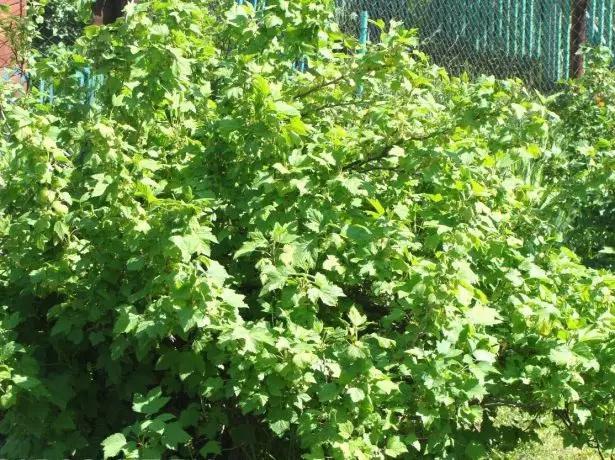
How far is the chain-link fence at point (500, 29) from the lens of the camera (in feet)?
28.4

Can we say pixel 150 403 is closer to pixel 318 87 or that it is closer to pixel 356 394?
pixel 356 394

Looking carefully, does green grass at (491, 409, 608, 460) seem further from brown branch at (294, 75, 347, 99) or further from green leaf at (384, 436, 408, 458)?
brown branch at (294, 75, 347, 99)

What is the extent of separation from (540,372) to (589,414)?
0.77ft

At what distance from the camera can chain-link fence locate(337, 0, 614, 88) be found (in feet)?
28.4

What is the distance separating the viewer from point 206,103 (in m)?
3.39

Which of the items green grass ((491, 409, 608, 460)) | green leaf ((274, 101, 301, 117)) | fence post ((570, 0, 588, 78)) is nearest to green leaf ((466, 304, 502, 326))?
green leaf ((274, 101, 301, 117))

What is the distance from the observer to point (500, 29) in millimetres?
10023

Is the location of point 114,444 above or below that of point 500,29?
above

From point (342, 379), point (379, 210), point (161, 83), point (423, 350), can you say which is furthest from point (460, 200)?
point (161, 83)

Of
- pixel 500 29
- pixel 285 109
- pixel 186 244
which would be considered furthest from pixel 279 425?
pixel 500 29

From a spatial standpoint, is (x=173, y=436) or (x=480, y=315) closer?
(x=173, y=436)

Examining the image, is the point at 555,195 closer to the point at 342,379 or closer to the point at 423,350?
the point at 423,350

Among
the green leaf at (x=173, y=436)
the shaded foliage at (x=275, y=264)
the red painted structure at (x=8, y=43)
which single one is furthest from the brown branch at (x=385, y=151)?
the red painted structure at (x=8, y=43)

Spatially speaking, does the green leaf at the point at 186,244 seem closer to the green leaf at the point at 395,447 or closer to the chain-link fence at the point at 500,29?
the green leaf at the point at 395,447
